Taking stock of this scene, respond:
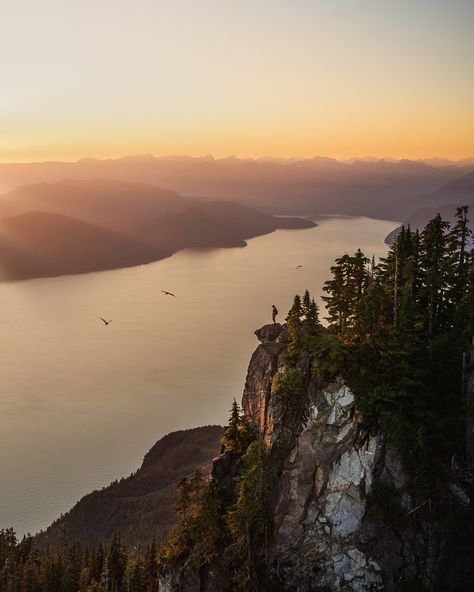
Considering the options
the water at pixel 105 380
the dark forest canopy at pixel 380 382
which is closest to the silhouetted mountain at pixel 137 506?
the water at pixel 105 380

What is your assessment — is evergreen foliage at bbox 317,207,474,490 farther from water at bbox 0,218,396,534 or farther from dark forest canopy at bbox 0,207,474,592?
water at bbox 0,218,396,534

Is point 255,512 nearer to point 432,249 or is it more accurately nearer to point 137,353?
point 432,249

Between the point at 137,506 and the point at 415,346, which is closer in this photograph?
the point at 415,346

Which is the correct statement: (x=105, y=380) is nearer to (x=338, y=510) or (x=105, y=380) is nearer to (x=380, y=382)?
(x=338, y=510)

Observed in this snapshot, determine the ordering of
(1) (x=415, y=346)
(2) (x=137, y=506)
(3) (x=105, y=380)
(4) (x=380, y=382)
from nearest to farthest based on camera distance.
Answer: (4) (x=380, y=382) < (1) (x=415, y=346) < (2) (x=137, y=506) < (3) (x=105, y=380)

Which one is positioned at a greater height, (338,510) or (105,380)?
(338,510)

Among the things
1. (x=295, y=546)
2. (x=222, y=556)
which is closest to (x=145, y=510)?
(x=222, y=556)

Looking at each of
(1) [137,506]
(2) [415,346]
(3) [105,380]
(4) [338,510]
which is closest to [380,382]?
(2) [415,346]
